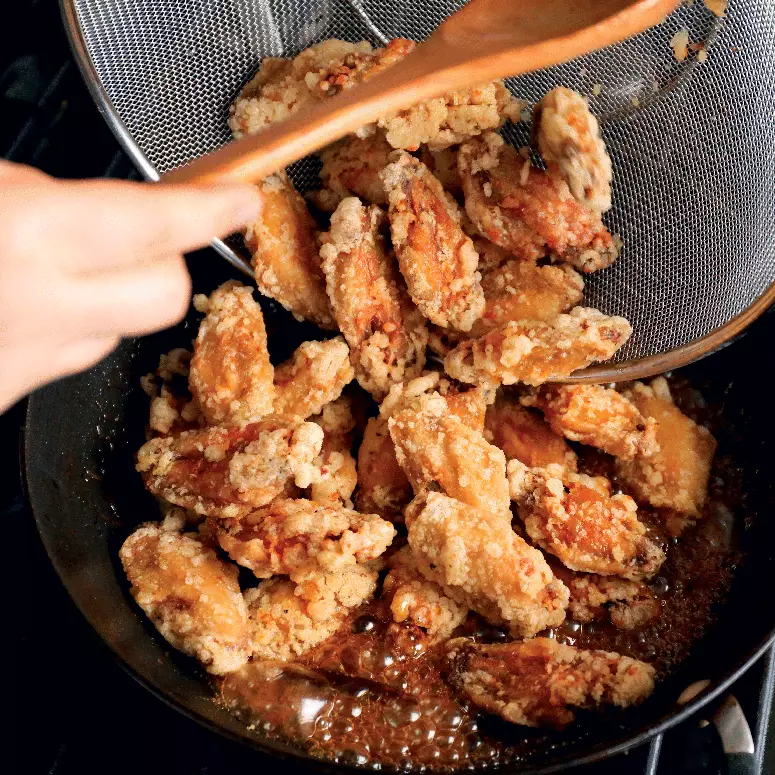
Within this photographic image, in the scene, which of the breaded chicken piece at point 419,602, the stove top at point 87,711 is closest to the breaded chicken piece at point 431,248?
the breaded chicken piece at point 419,602

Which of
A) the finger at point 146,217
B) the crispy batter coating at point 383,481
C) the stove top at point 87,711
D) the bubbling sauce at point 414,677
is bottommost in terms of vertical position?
the stove top at point 87,711

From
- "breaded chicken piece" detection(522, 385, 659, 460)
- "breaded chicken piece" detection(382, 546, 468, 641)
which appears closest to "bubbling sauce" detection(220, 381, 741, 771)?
"breaded chicken piece" detection(382, 546, 468, 641)

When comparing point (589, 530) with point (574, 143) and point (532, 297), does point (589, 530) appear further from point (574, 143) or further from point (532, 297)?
point (574, 143)

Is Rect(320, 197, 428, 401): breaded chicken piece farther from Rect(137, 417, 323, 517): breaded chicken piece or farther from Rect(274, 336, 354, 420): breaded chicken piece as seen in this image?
Rect(137, 417, 323, 517): breaded chicken piece

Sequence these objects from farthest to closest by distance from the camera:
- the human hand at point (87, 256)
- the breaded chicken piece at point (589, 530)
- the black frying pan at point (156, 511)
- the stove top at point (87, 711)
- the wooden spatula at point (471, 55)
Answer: the breaded chicken piece at point (589, 530)
the stove top at point (87, 711)
the black frying pan at point (156, 511)
the wooden spatula at point (471, 55)
the human hand at point (87, 256)

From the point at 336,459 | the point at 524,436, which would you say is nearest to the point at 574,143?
the point at 524,436

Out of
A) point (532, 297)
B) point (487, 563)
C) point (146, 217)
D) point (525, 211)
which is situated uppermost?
point (146, 217)

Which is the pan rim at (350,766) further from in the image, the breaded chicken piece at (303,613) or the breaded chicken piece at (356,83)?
the breaded chicken piece at (356,83)
